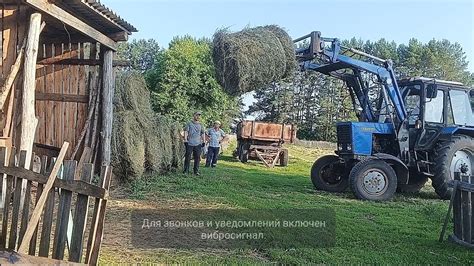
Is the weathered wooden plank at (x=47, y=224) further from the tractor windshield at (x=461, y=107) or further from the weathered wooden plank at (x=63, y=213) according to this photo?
the tractor windshield at (x=461, y=107)

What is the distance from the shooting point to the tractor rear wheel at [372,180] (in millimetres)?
8891

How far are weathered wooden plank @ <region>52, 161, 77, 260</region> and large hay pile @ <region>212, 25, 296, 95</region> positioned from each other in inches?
197

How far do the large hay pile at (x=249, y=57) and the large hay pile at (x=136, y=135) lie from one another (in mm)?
2631

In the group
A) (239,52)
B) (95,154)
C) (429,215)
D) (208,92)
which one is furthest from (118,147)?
(208,92)

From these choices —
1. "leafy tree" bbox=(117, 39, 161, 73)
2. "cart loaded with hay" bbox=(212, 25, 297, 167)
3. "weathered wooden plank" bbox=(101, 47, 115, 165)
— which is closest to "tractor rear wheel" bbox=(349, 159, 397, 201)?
"cart loaded with hay" bbox=(212, 25, 297, 167)

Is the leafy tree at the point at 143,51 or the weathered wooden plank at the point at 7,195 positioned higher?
the leafy tree at the point at 143,51

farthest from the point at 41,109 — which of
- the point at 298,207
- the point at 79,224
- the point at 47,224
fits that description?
the point at 79,224

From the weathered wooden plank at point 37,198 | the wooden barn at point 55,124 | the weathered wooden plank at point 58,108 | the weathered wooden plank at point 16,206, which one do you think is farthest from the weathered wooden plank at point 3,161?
the weathered wooden plank at point 58,108

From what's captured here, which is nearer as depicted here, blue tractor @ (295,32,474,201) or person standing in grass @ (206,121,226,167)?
blue tractor @ (295,32,474,201)

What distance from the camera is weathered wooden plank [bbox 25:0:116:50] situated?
594cm

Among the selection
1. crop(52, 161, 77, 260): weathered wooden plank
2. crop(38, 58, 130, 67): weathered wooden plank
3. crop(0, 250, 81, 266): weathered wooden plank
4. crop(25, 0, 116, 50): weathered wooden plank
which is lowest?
crop(0, 250, 81, 266): weathered wooden plank

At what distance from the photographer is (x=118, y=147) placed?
30.5 ft

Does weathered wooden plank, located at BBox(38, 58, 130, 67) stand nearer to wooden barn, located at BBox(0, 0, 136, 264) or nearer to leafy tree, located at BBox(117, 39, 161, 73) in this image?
wooden barn, located at BBox(0, 0, 136, 264)

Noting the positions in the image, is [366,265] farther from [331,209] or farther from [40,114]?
[40,114]
